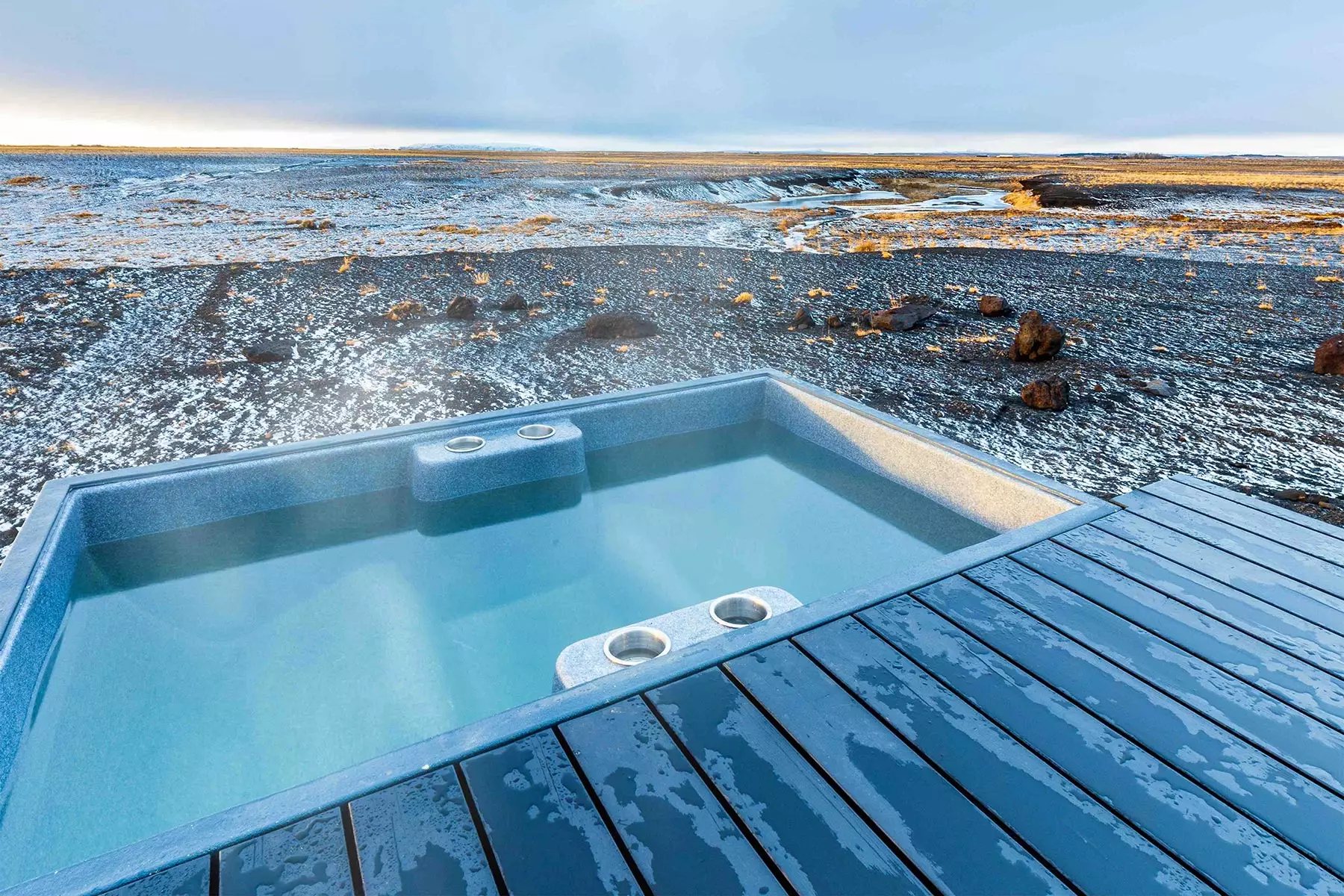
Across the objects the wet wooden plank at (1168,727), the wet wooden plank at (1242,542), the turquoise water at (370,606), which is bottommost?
the turquoise water at (370,606)

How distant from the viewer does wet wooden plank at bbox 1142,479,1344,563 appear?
2.05 metres

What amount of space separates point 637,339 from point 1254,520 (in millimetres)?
4965

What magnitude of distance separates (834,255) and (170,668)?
10.2m

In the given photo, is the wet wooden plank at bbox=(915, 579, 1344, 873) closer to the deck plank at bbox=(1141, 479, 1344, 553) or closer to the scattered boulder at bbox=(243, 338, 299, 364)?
the deck plank at bbox=(1141, 479, 1344, 553)

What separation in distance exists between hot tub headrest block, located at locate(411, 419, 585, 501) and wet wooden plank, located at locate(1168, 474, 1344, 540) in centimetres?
261

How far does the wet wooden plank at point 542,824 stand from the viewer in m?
1.07

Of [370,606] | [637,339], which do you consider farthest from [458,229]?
[370,606]

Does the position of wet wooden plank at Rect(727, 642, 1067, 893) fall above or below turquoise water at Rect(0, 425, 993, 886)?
above

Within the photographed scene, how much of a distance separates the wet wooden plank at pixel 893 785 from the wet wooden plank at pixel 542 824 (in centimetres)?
40

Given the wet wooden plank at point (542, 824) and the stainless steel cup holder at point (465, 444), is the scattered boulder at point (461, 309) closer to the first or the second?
the stainless steel cup holder at point (465, 444)

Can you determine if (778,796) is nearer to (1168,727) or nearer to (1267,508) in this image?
(1168,727)

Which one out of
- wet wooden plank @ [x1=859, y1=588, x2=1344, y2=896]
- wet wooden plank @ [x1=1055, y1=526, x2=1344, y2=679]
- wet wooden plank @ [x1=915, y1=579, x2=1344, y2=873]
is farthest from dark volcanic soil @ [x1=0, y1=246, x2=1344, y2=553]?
wet wooden plank @ [x1=859, y1=588, x2=1344, y2=896]

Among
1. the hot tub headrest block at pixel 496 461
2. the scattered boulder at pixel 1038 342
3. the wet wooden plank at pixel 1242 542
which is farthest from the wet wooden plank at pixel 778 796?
the scattered boulder at pixel 1038 342

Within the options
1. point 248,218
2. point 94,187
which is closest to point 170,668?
point 248,218
